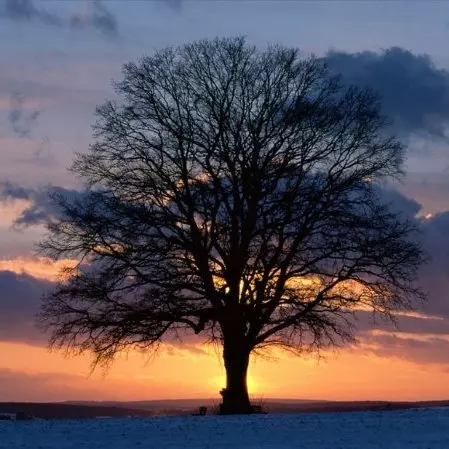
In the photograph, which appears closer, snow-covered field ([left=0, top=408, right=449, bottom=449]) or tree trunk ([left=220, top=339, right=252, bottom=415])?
snow-covered field ([left=0, top=408, right=449, bottom=449])

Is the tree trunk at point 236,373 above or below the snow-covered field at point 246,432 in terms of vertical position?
above

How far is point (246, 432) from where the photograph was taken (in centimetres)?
2359

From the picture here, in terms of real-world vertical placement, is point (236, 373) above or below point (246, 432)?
above

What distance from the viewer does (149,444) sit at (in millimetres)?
20969

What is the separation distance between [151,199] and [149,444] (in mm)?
14519

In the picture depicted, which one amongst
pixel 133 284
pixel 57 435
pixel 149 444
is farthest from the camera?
pixel 133 284

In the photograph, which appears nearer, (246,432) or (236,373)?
(246,432)

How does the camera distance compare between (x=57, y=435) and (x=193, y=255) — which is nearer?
(x=57, y=435)

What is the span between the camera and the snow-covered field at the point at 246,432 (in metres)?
20.8

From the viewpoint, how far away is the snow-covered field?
20750 millimetres

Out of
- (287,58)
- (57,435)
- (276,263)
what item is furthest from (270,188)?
(57,435)

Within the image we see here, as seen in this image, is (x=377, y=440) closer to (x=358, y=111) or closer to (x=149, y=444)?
(x=149, y=444)

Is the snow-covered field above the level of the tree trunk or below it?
below

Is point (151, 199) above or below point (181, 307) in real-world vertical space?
above
